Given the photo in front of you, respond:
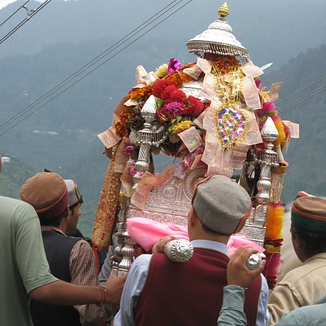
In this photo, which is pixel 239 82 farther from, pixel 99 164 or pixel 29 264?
pixel 99 164

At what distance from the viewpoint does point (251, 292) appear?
8.60 feet

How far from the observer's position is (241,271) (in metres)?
2.48

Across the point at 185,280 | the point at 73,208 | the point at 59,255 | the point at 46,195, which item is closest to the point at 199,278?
the point at 185,280

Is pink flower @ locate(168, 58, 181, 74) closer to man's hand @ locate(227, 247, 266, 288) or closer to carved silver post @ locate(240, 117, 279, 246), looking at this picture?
carved silver post @ locate(240, 117, 279, 246)

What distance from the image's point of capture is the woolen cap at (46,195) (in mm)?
3283

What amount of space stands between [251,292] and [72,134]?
70.6 metres

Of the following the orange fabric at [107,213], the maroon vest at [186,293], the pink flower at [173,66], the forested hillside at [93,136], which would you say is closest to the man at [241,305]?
the maroon vest at [186,293]

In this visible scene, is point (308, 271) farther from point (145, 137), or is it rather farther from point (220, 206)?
point (145, 137)

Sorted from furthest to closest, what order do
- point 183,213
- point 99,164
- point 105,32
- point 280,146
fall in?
point 105,32, point 99,164, point 280,146, point 183,213

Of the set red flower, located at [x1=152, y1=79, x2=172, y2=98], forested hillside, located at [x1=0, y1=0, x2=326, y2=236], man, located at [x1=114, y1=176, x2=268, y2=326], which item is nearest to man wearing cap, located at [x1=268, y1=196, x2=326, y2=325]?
man, located at [x1=114, y1=176, x2=268, y2=326]

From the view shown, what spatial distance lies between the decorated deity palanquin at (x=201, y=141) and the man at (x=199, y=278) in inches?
84.3

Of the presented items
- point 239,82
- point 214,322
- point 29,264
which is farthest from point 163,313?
point 239,82

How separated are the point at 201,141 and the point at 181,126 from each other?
0.64ft

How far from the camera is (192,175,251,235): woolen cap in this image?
262 cm
